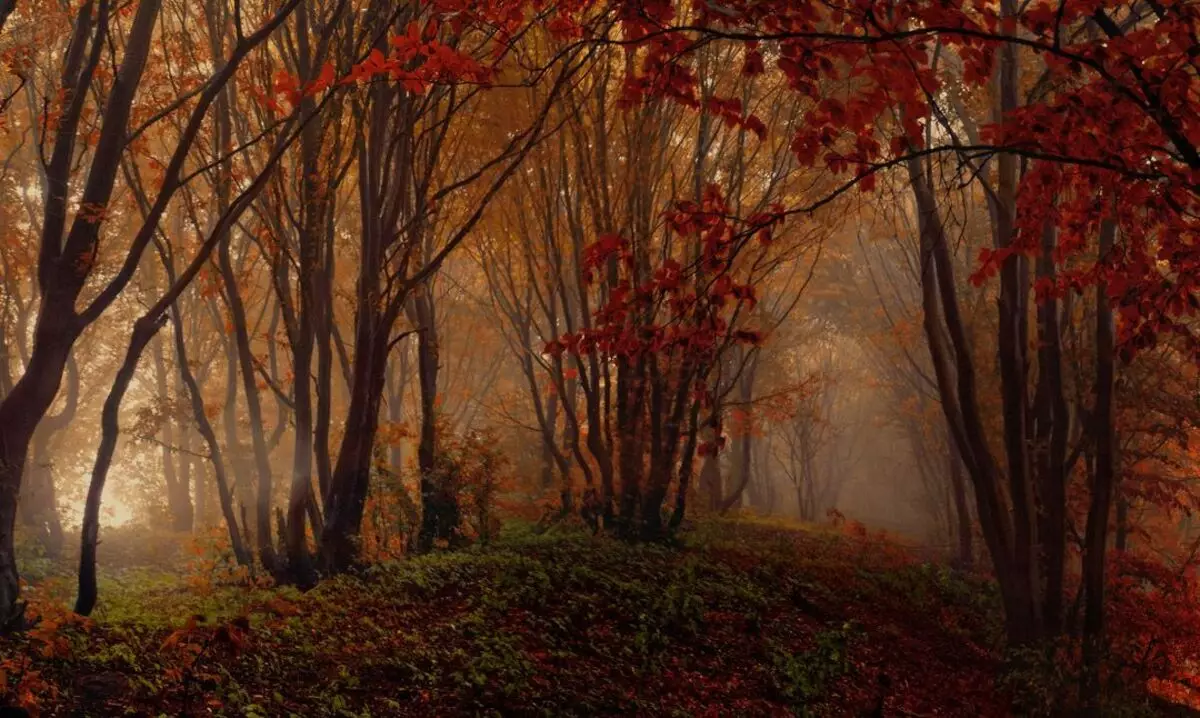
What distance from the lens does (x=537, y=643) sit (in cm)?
675

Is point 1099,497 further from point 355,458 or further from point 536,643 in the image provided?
point 355,458

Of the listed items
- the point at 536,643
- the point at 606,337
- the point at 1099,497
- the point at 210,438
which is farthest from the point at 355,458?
the point at 1099,497

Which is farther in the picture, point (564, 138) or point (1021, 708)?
point (564, 138)

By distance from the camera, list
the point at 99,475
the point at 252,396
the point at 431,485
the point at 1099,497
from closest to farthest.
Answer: the point at 99,475 → the point at 1099,497 → the point at 252,396 → the point at 431,485

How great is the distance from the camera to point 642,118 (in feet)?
35.7

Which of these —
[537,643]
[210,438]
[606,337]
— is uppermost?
[606,337]

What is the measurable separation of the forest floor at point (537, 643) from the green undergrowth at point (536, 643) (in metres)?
0.02

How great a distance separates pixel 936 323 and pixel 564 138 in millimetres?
4941

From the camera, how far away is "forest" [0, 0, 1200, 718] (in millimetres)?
5109

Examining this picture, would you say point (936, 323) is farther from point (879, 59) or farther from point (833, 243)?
point (833, 243)

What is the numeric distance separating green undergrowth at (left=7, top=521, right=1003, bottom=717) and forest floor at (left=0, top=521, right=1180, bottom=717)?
0.02 metres

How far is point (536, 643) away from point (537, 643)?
0.03 feet

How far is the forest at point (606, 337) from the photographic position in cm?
511

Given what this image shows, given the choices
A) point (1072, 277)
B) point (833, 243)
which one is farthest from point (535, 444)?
point (1072, 277)
